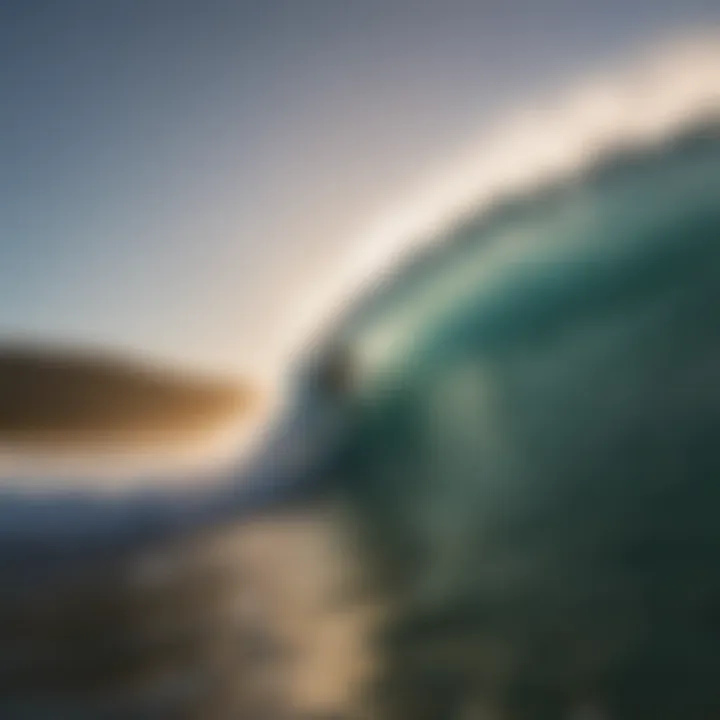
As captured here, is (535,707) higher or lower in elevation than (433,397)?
lower

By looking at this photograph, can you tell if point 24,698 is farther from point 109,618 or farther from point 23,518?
point 23,518

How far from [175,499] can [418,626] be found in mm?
635

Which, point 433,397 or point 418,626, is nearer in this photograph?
point 418,626

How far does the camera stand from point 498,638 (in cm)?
128

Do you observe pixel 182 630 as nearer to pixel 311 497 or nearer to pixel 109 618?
pixel 109 618

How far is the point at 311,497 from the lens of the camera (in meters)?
1.81

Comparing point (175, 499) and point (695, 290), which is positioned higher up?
point (695, 290)

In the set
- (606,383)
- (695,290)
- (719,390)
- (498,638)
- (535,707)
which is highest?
(695,290)

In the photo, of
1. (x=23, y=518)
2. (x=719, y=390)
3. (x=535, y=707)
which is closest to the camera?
(x=535, y=707)

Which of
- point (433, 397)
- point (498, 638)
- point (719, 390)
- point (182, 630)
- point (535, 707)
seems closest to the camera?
point (535, 707)

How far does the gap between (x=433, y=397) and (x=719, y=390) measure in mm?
570

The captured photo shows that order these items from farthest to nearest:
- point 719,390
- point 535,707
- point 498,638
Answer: point 719,390 < point 498,638 < point 535,707

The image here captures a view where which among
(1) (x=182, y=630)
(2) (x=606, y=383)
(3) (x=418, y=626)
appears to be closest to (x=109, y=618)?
(1) (x=182, y=630)

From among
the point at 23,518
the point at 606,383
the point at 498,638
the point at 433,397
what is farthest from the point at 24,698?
the point at 606,383
